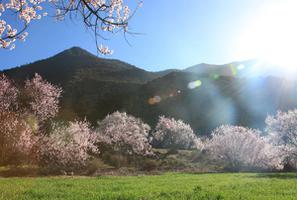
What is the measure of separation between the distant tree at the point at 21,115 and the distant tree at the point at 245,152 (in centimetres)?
3134

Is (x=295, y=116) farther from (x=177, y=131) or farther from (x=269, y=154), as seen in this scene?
(x=177, y=131)

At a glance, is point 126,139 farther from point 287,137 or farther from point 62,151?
point 287,137

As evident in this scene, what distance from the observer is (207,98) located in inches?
6713

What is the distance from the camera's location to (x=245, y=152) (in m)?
69.2

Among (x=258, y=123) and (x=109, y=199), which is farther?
(x=258, y=123)

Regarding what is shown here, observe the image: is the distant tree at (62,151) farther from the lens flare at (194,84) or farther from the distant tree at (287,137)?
the lens flare at (194,84)

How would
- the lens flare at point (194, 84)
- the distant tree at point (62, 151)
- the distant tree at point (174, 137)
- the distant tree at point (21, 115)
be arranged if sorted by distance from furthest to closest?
the lens flare at point (194, 84)
the distant tree at point (174, 137)
the distant tree at point (62, 151)
the distant tree at point (21, 115)

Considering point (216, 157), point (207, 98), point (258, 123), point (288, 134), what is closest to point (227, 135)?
point (216, 157)

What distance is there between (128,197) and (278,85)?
524 ft

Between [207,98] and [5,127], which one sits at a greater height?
[207,98]

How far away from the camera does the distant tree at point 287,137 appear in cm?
6328

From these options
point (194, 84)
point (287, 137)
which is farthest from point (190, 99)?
point (287, 137)

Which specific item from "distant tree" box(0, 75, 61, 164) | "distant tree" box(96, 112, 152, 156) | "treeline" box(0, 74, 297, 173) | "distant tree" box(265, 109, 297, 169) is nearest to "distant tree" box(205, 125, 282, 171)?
"treeline" box(0, 74, 297, 173)

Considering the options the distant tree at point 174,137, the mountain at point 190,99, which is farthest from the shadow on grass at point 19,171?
the mountain at point 190,99
